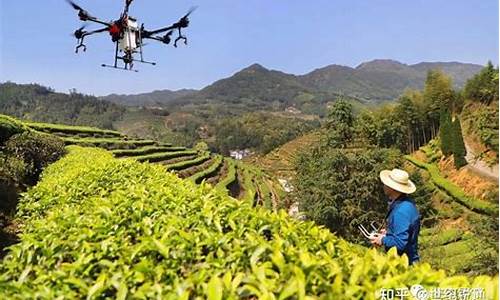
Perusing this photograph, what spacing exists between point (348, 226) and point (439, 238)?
16.2 ft

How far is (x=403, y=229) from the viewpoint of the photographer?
3850 millimetres

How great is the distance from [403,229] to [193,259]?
2168mm

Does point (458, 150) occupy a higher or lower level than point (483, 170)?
higher

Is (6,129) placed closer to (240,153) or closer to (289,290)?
(289,290)

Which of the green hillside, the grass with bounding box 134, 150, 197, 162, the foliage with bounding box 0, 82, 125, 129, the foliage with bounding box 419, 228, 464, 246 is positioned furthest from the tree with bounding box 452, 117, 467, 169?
the foliage with bounding box 0, 82, 125, 129

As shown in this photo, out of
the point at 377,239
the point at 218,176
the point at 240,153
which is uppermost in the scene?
the point at 377,239

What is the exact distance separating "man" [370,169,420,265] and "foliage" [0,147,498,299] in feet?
4.19

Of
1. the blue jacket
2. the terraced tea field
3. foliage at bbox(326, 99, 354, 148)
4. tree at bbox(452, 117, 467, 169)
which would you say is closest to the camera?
the blue jacket

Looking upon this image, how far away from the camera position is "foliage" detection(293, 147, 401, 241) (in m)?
24.6

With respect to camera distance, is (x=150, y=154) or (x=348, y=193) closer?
(x=348, y=193)

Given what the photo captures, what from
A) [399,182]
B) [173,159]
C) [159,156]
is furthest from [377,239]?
[173,159]

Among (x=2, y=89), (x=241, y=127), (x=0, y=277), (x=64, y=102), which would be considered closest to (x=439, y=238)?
(x=0, y=277)

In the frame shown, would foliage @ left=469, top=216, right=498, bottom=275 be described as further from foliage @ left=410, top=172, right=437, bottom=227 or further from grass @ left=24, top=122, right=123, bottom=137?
grass @ left=24, top=122, right=123, bottom=137

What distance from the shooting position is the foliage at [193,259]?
1896 mm
